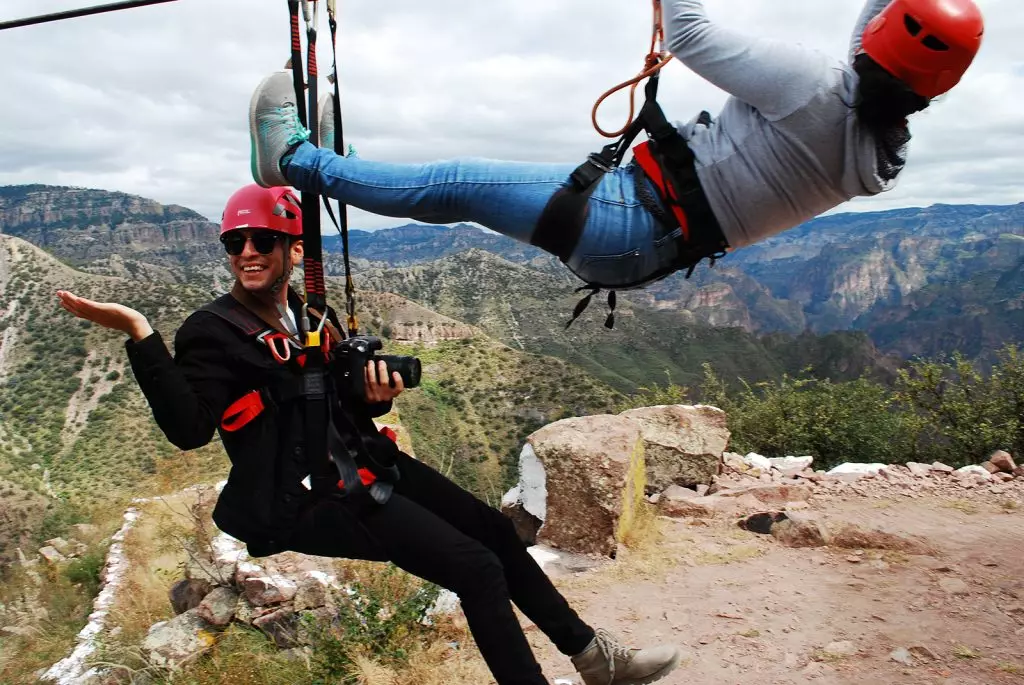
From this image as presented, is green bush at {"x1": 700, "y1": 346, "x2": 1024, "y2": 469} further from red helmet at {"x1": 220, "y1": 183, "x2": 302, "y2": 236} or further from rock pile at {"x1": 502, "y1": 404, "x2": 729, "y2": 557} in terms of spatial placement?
red helmet at {"x1": 220, "y1": 183, "x2": 302, "y2": 236}

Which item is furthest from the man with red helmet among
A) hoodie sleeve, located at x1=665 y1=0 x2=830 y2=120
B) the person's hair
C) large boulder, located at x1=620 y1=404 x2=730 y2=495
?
large boulder, located at x1=620 y1=404 x2=730 y2=495

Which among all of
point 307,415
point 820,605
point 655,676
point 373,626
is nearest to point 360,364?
point 307,415

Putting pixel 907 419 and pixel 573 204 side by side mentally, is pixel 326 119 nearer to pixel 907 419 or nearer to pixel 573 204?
pixel 573 204

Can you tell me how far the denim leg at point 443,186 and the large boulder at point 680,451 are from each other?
6.59 meters

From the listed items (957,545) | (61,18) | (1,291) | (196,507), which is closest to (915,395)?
(957,545)

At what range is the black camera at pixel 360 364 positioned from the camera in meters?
2.79

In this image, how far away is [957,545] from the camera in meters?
6.27

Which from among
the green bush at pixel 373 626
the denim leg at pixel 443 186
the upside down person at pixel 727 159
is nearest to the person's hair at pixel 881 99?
the upside down person at pixel 727 159

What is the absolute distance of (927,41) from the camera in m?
2.23

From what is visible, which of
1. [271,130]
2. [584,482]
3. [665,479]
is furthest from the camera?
[665,479]

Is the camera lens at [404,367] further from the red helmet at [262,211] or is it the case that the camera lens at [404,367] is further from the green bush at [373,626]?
the green bush at [373,626]

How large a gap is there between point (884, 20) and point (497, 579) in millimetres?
2358

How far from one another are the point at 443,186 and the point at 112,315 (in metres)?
1.27

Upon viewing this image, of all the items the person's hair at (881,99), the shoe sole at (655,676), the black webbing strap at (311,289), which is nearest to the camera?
the person's hair at (881,99)
